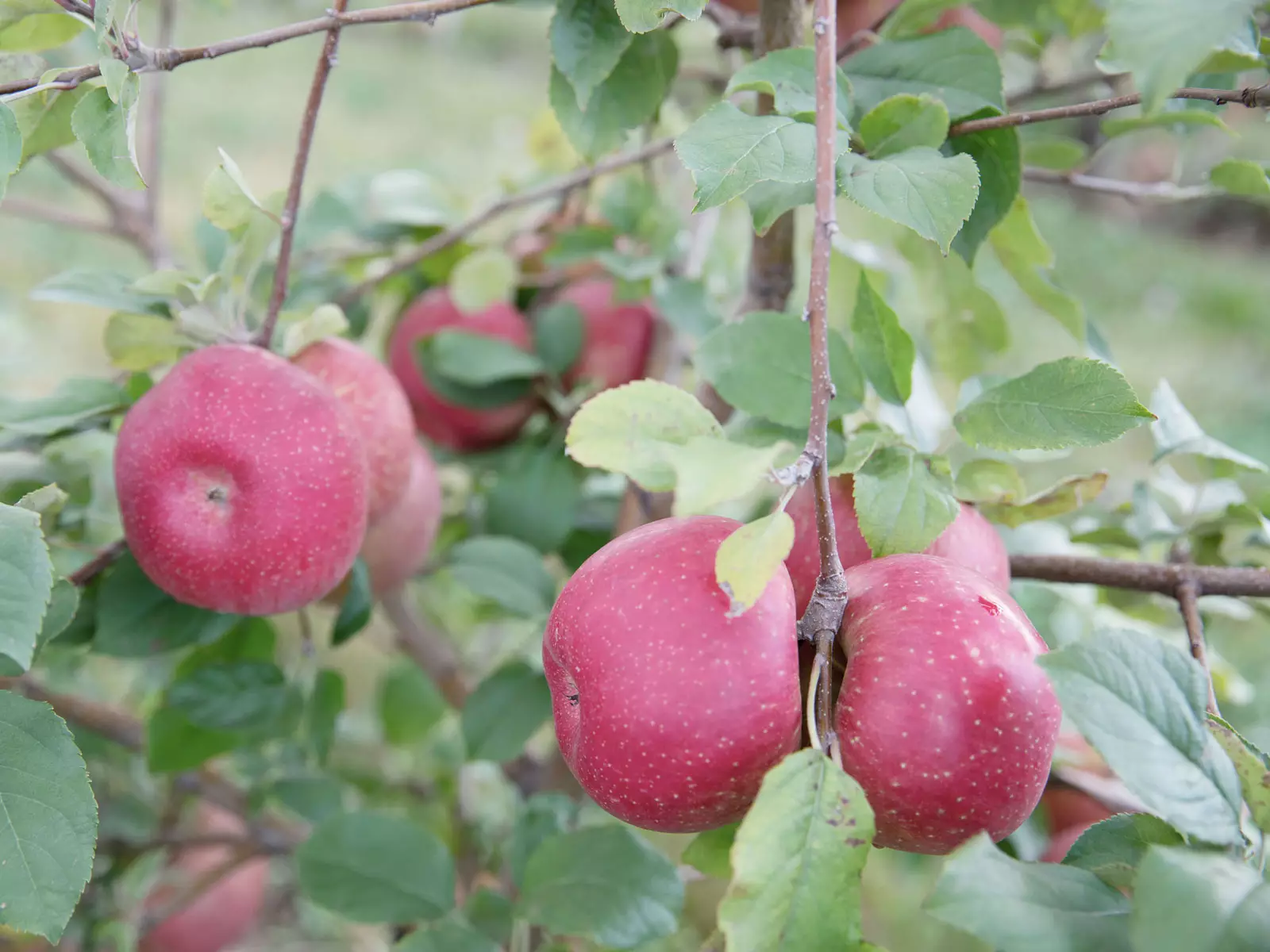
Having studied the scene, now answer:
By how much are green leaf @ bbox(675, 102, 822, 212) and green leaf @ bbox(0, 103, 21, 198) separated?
0.24 meters

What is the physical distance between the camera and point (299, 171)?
18.8 inches

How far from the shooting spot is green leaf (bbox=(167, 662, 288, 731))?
60 centimetres

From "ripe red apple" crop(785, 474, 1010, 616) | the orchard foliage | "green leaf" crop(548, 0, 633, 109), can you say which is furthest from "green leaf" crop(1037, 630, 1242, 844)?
"green leaf" crop(548, 0, 633, 109)

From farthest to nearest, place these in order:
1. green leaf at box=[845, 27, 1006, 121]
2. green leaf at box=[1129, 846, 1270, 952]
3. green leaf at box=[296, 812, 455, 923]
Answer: green leaf at box=[296, 812, 455, 923]
green leaf at box=[845, 27, 1006, 121]
green leaf at box=[1129, 846, 1270, 952]

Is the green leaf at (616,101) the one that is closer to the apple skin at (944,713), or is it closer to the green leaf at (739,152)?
the green leaf at (739,152)

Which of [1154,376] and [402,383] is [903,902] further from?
[1154,376]

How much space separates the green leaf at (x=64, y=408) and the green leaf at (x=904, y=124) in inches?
15.2

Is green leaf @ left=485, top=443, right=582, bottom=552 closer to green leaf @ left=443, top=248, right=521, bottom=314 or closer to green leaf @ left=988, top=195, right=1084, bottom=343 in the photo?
green leaf @ left=443, top=248, right=521, bottom=314

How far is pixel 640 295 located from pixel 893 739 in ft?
1.53

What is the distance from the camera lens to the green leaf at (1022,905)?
30 centimetres

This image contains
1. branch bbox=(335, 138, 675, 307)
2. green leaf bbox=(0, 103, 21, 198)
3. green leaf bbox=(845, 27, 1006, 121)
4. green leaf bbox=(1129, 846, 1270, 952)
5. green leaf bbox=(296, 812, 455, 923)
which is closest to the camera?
green leaf bbox=(1129, 846, 1270, 952)

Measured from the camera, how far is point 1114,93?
0.69 metres

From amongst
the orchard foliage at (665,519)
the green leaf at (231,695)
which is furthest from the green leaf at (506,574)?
the green leaf at (231,695)

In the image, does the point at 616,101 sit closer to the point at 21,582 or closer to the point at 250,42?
the point at 250,42
